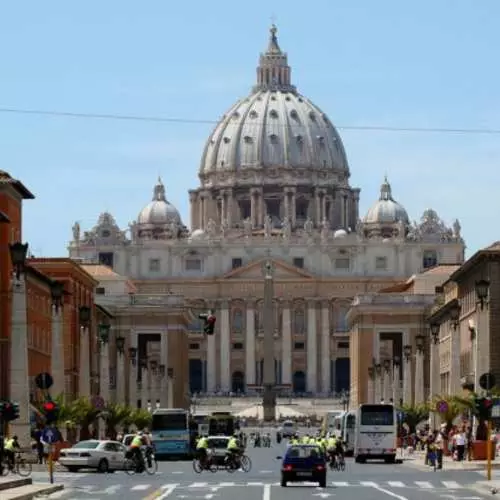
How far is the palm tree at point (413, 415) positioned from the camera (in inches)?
4117

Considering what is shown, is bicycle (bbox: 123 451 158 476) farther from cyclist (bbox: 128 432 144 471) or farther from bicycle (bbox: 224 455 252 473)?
bicycle (bbox: 224 455 252 473)

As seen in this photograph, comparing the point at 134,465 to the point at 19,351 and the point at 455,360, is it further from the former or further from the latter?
the point at 455,360

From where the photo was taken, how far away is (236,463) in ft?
220

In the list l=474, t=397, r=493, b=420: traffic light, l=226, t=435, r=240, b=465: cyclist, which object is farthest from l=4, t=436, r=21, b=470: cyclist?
l=474, t=397, r=493, b=420: traffic light

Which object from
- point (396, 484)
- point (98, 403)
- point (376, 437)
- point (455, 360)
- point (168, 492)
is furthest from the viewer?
point (455, 360)

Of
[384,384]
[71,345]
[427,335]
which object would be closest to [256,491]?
[71,345]

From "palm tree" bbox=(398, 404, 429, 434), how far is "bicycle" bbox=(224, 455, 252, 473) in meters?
36.1

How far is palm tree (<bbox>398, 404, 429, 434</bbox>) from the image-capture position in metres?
105

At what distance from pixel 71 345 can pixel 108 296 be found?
63046mm

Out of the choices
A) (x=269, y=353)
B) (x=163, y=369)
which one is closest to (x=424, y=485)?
(x=269, y=353)

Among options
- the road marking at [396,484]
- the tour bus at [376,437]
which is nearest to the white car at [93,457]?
the road marking at [396,484]

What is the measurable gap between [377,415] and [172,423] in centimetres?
946

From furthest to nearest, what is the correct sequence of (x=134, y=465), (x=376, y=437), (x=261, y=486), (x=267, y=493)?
1. (x=376, y=437)
2. (x=134, y=465)
3. (x=261, y=486)
4. (x=267, y=493)

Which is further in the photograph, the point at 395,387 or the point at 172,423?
the point at 395,387
